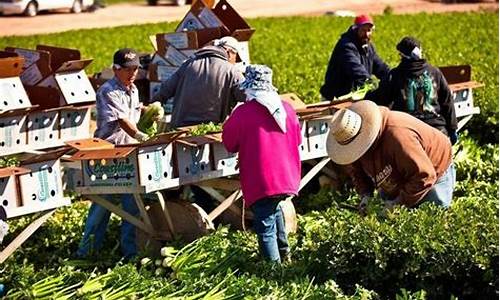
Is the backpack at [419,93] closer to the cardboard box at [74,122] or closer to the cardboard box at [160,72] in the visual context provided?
the cardboard box at [160,72]

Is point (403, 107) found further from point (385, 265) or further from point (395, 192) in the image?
point (385, 265)

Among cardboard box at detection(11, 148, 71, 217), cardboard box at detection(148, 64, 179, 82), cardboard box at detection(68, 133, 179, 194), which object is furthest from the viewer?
cardboard box at detection(148, 64, 179, 82)

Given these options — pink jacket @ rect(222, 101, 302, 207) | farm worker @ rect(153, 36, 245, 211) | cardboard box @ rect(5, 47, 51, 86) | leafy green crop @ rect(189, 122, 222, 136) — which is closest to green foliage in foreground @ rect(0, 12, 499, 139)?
cardboard box @ rect(5, 47, 51, 86)

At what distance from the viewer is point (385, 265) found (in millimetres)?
6598

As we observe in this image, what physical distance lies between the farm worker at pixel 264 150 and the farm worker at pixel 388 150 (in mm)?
313

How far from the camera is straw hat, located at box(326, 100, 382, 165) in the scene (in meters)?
6.95

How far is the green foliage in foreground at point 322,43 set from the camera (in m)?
13.1

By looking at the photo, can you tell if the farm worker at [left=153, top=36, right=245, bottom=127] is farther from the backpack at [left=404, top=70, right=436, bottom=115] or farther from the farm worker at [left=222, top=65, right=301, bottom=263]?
the backpack at [left=404, top=70, right=436, bottom=115]

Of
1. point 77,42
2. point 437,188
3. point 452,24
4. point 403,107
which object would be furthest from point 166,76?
point 452,24

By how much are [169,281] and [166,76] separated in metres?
3.76

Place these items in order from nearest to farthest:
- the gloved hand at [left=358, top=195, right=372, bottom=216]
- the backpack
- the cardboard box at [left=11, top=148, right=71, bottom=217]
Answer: the cardboard box at [left=11, top=148, right=71, bottom=217] < the gloved hand at [left=358, top=195, right=372, bottom=216] < the backpack

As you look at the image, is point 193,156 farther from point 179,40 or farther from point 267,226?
point 179,40

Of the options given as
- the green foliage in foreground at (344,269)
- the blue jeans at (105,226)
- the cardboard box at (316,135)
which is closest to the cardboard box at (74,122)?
the blue jeans at (105,226)

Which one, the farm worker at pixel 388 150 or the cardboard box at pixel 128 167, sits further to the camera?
the cardboard box at pixel 128 167
